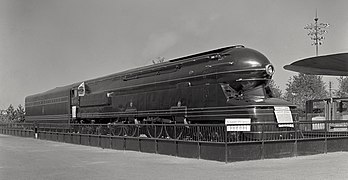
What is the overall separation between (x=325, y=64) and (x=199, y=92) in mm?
12754

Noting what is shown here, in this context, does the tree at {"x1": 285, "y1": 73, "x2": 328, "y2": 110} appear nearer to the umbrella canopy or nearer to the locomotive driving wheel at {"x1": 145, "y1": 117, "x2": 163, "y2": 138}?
the locomotive driving wheel at {"x1": 145, "y1": 117, "x2": 163, "y2": 138}

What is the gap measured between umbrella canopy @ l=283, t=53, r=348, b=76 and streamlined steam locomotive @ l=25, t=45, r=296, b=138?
10067mm

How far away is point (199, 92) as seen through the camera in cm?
1630

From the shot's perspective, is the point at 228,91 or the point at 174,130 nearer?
the point at 174,130

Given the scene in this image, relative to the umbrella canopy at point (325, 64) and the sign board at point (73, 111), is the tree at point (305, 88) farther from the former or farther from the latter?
the umbrella canopy at point (325, 64)

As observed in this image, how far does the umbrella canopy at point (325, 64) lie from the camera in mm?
3316

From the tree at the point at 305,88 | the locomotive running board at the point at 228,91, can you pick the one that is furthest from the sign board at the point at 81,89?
the tree at the point at 305,88

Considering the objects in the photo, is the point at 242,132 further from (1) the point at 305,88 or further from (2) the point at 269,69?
(1) the point at 305,88

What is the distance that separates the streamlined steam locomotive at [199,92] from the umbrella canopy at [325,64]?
10.1m

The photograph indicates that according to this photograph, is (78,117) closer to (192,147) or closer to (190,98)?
(190,98)

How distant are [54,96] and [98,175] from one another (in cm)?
2662

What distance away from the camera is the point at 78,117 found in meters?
29.3

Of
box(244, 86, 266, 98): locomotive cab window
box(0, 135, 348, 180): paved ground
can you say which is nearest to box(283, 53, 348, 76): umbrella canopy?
box(0, 135, 348, 180): paved ground

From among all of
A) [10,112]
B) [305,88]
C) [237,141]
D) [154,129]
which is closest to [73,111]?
[154,129]
